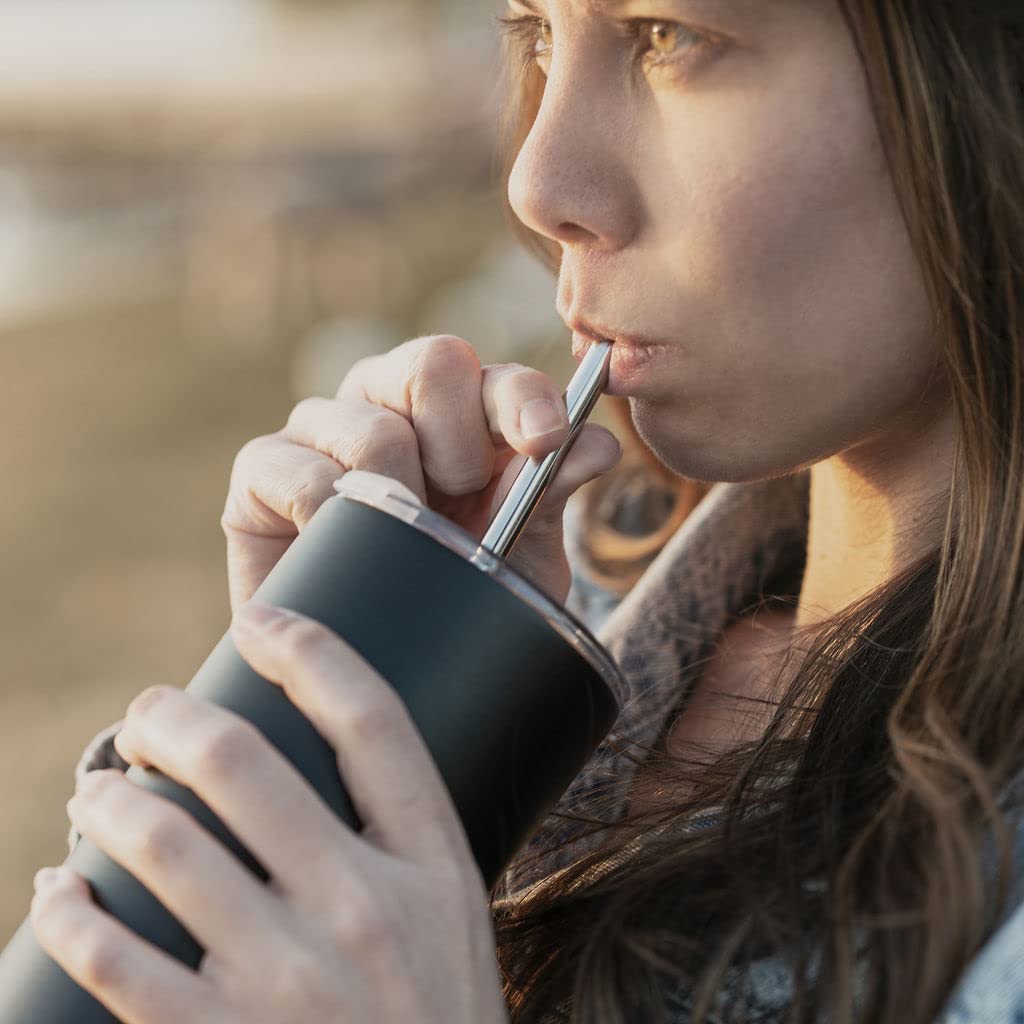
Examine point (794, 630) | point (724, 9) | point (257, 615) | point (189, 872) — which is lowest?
point (794, 630)

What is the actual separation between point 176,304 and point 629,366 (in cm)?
812

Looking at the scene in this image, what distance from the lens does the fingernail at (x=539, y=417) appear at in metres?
0.92

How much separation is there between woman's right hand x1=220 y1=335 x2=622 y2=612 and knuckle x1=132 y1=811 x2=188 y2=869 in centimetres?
36

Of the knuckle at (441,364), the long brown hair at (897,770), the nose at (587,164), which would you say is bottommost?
the long brown hair at (897,770)

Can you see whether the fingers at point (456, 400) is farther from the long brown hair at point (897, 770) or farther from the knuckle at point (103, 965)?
the knuckle at point (103, 965)

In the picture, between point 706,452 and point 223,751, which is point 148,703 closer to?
point 223,751

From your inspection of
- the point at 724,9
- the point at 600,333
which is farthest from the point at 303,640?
the point at 724,9

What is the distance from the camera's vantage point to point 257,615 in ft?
2.46

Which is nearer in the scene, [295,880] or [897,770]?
[295,880]

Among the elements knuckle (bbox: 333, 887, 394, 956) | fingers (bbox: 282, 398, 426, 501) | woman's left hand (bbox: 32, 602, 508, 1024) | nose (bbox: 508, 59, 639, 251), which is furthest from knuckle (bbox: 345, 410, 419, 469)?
knuckle (bbox: 333, 887, 394, 956)

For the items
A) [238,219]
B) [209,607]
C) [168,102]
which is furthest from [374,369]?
[168,102]

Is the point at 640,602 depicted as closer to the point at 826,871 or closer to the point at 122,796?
the point at 826,871

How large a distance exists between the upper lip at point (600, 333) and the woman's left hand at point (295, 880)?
1.13ft

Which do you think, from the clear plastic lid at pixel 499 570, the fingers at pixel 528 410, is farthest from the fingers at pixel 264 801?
the fingers at pixel 528 410
